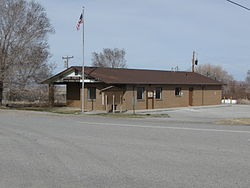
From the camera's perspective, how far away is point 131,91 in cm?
3067

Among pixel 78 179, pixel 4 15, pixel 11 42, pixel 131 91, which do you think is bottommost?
pixel 78 179

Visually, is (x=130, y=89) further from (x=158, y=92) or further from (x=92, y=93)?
(x=158, y=92)

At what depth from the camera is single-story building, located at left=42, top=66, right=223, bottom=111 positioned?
29562mm

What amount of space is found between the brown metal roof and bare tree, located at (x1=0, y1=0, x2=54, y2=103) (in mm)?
5043

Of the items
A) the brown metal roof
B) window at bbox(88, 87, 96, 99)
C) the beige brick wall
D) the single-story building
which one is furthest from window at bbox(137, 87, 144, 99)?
window at bbox(88, 87, 96, 99)

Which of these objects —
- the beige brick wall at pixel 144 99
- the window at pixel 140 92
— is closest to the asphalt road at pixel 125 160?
the beige brick wall at pixel 144 99

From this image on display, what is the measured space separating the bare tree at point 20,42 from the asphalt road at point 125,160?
2126cm

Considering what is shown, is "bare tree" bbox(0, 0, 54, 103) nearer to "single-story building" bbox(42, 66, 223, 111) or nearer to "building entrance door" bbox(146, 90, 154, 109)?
"single-story building" bbox(42, 66, 223, 111)

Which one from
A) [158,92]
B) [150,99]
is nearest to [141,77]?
[158,92]

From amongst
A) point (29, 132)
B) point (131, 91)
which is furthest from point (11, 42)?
point (29, 132)

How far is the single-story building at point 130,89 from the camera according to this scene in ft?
97.0

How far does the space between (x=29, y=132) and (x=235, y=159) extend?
836 cm

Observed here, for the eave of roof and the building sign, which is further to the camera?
the building sign

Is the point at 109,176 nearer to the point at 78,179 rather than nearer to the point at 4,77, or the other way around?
the point at 78,179
